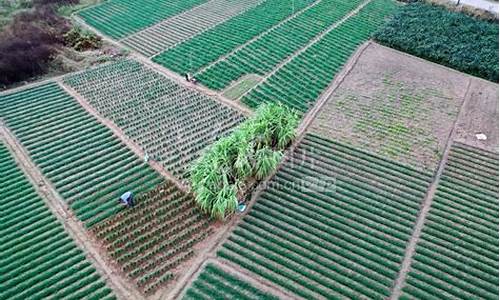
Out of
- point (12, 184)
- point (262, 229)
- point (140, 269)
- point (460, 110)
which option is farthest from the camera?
point (460, 110)

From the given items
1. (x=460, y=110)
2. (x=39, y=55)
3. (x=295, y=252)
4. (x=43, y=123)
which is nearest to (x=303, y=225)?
(x=295, y=252)

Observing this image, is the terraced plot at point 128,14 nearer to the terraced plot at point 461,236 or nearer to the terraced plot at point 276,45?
the terraced plot at point 276,45

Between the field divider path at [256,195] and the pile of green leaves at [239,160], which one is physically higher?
the pile of green leaves at [239,160]

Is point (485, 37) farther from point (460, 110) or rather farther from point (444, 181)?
point (444, 181)

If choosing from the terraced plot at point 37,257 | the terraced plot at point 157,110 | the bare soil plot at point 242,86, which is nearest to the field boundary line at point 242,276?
the terraced plot at point 37,257

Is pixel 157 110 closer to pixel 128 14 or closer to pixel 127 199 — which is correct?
pixel 127 199

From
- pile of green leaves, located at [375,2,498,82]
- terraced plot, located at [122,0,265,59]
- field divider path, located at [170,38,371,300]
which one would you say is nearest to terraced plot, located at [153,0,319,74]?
terraced plot, located at [122,0,265,59]

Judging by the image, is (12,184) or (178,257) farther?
(12,184)
